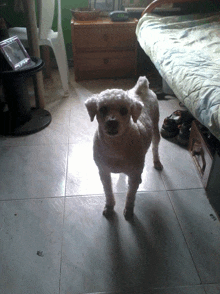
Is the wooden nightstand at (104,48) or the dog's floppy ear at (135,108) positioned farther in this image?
the wooden nightstand at (104,48)

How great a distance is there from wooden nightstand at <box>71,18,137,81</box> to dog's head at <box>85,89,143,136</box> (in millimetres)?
1884

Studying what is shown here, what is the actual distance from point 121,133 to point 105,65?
80.9 inches

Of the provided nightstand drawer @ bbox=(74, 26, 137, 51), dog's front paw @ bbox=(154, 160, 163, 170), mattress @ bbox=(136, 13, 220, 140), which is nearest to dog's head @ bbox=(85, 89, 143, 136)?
mattress @ bbox=(136, 13, 220, 140)

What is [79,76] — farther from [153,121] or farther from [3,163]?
[153,121]

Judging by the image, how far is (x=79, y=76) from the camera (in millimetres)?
2844

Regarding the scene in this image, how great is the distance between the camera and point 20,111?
195 centimetres

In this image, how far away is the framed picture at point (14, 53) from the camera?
169 centimetres

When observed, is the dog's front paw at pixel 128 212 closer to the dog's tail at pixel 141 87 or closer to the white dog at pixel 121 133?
the white dog at pixel 121 133

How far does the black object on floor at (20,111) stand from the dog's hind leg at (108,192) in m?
1.01

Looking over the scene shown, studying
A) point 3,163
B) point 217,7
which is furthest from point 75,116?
point 217,7

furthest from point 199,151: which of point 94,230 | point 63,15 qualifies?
point 63,15

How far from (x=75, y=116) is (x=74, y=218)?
1.15m

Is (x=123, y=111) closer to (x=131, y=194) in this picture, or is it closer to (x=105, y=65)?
(x=131, y=194)

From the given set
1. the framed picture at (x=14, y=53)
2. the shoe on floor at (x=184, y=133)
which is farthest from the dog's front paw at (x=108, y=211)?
the framed picture at (x=14, y=53)
